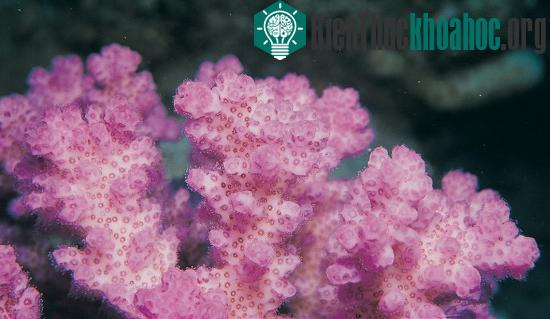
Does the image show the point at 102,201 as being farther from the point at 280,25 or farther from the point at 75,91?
the point at 280,25

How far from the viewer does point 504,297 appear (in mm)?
4012

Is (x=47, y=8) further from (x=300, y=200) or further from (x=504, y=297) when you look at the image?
(x=504, y=297)

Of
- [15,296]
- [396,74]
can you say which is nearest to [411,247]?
[15,296]

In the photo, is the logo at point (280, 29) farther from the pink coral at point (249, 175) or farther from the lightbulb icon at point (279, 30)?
the pink coral at point (249, 175)

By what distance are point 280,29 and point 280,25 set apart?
0.04 meters

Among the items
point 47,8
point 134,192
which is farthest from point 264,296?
point 47,8

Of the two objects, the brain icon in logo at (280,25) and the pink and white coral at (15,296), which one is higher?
the brain icon in logo at (280,25)

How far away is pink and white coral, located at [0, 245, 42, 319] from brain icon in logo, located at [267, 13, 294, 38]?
2.81 meters

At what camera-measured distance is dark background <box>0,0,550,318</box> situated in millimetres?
3975

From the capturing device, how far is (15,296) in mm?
1831

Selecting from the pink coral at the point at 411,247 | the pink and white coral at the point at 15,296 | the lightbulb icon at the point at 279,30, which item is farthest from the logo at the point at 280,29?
the pink and white coral at the point at 15,296

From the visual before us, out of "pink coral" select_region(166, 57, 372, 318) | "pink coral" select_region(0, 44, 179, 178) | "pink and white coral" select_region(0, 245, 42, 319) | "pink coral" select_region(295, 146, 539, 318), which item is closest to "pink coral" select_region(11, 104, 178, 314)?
"pink and white coral" select_region(0, 245, 42, 319)

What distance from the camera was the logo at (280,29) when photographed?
4.07 metres

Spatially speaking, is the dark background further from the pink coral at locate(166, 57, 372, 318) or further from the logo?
the pink coral at locate(166, 57, 372, 318)
